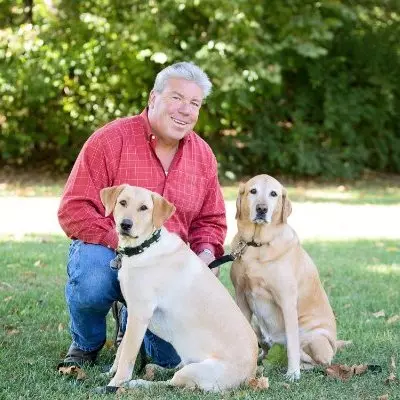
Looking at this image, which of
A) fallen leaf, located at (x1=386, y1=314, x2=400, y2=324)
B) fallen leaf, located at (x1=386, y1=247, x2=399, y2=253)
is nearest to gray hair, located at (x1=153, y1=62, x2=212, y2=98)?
fallen leaf, located at (x1=386, y1=314, x2=400, y2=324)

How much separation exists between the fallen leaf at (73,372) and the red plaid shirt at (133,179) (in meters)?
0.67

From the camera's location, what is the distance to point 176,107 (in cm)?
443

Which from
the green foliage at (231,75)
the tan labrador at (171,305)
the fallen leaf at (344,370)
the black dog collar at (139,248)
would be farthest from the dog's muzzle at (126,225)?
the green foliage at (231,75)

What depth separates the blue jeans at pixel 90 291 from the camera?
421 cm

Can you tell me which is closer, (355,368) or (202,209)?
(355,368)

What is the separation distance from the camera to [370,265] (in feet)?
26.9

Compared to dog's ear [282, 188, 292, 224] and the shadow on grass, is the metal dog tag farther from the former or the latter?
the shadow on grass

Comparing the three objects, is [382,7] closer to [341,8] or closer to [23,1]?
[341,8]

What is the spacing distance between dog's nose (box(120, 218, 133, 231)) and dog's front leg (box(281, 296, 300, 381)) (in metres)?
1.10

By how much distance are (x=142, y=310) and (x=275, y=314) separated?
3.37 ft

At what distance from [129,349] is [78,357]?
2.16ft

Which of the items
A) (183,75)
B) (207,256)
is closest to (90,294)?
(207,256)

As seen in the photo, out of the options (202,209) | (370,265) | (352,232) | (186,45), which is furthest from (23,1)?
(202,209)

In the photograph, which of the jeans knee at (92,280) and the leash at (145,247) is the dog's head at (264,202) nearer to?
the leash at (145,247)
